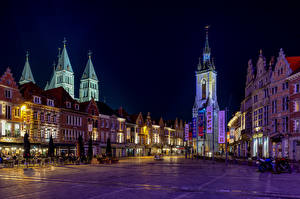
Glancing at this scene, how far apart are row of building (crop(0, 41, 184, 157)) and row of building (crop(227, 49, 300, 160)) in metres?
29.0

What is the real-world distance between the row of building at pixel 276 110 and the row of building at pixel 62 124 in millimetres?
28959

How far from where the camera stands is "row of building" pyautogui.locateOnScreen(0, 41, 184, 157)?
164 ft

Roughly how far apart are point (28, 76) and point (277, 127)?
342 feet

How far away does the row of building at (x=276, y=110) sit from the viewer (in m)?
43.2

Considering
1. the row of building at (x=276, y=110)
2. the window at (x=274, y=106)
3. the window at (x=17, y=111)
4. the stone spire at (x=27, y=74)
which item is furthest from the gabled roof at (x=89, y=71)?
the window at (x=274, y=106)

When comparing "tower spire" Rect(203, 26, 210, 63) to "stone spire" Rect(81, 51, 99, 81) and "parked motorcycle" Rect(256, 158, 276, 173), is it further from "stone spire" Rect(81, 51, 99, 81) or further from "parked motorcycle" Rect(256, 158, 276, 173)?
"parked motorcycle" Rect(256, 158, 276, 173)

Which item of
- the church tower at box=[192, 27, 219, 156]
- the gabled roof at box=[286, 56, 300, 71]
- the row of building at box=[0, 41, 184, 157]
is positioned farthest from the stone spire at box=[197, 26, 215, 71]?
the gabled roof at box=[286, 56, 300, 71]

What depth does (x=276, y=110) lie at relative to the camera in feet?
158

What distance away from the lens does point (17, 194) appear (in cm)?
1441

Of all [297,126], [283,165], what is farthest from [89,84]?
[283,165]

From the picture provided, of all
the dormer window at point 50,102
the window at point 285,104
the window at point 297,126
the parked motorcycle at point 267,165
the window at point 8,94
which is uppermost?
the window at point 8,94

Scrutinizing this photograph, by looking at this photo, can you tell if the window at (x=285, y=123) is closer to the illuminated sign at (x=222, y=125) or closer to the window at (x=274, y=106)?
the window at (x=274, y=106)

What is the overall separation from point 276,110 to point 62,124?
3999 centimetres

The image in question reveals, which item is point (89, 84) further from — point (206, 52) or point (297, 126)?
point (297, 126)
